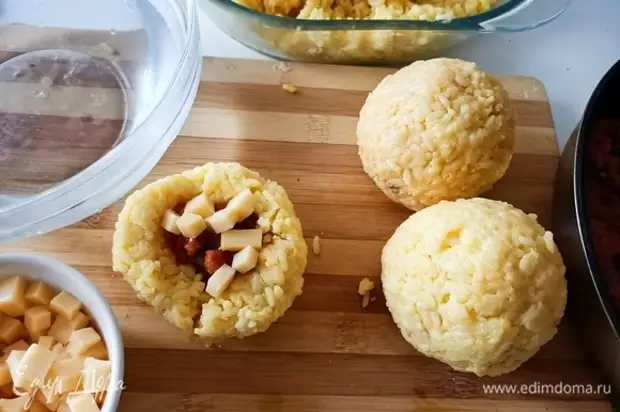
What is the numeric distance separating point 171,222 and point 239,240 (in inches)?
4.7

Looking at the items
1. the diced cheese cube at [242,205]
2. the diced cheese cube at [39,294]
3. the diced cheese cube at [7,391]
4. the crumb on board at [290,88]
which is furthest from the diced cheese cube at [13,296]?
the crumb on board at [290,88]

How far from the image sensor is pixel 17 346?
1.04 metres

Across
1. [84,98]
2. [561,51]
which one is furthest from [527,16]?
[84,98]

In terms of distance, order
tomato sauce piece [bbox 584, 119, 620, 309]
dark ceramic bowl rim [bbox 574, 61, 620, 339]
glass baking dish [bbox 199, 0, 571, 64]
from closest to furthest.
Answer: dark ceramic bowl rim [bbox 574, 61, 620, 339] < tomato sauce piece [bbox 584, 119, 620, 309] < glass baking dish [bbox 199, 0, 571, 64]

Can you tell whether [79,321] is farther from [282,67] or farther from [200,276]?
[282,67]

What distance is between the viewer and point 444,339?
1.07m

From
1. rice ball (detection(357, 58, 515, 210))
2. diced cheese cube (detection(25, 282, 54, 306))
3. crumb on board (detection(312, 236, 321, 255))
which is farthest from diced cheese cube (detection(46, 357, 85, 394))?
rice ball (detection(357, 58, 515, 210))

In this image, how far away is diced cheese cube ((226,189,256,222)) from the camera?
1.11m

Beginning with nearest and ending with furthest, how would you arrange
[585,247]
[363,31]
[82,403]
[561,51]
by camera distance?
[82,403]
[585,247]
[363,31]
[561,51]

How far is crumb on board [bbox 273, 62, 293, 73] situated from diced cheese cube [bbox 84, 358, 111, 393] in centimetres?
70

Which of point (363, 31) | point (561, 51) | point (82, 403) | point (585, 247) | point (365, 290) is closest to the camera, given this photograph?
point (82, 403)

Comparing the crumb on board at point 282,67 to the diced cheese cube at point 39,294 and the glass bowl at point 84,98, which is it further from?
the diced cheese cube at point 39,294

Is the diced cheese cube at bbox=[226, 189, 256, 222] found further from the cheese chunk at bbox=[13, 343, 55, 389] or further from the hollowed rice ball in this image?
the cheese chunk at bbox=[13, 343, 55, 389]

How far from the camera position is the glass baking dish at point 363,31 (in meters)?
1.31
